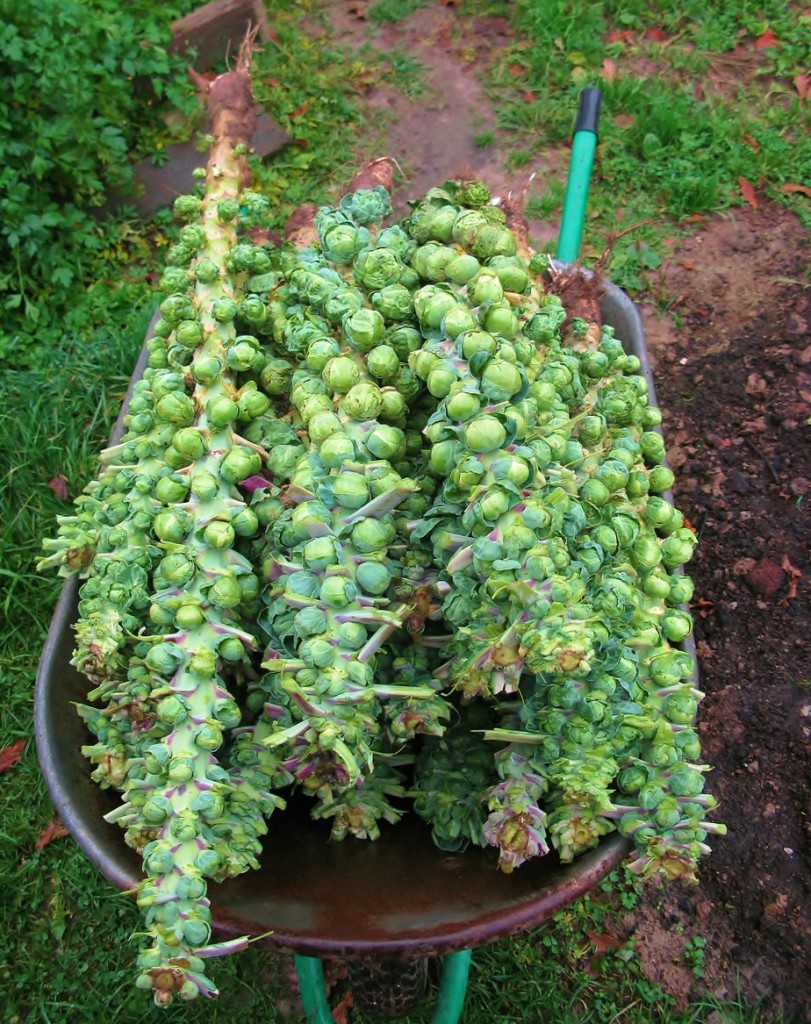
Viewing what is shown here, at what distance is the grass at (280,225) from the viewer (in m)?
2.85

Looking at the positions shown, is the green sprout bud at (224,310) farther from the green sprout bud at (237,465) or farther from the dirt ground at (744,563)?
the dirt ground at (744,563)

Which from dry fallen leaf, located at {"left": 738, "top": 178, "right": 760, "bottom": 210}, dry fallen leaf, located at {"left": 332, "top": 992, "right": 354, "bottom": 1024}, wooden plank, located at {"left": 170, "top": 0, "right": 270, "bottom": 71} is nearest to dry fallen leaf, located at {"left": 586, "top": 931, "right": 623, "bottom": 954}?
dry fallen leaf, located at {"left": 332, "top": 992, "right": 354, "bottom": 1024}

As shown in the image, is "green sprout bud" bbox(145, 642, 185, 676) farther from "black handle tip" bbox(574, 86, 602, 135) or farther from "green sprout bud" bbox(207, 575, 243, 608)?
"black handle tip" bbox(574, 86, 602, 135)

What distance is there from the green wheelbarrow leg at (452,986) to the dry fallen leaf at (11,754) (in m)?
2.04

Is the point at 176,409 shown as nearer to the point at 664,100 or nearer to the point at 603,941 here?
the point at 603,941

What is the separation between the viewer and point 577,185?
2811 millimetres

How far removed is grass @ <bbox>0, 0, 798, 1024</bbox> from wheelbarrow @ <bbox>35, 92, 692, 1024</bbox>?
4.10ft

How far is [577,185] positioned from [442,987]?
240 cm

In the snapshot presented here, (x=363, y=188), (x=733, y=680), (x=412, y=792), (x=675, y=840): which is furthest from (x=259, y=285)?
(x=733, y=680)

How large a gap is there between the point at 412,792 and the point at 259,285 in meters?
1.34

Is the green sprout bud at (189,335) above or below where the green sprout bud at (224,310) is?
below

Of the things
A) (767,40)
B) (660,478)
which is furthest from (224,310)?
(767,40)

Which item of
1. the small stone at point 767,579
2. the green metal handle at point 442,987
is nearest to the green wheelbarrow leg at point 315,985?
the green metal handle at point 442,987

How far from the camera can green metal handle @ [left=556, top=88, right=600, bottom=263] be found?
9.17 feet
